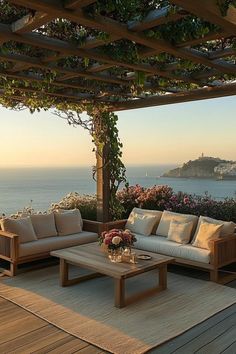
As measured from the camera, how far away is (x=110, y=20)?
2797mm

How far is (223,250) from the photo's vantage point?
5168 mm

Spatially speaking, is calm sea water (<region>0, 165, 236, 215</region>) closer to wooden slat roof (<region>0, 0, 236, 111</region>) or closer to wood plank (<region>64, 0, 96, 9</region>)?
wooden slat roof (<region>0, 0, 236, 111</region>)

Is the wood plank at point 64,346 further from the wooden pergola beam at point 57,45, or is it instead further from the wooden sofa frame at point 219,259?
the wooden pergola beam at point 57,45

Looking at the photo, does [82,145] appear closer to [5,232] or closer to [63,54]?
[5,232]

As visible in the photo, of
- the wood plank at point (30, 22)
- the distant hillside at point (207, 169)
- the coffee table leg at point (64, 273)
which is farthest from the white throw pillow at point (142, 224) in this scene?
the wood plank at point (30, 22)

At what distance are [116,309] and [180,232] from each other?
1972 mm

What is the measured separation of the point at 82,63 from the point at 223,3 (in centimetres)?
236

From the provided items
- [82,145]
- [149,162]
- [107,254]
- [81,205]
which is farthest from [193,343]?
[82,145]

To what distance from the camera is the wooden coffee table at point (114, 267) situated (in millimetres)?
4188

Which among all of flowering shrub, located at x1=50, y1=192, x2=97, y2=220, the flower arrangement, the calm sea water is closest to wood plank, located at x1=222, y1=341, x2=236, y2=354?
the flower arrangement

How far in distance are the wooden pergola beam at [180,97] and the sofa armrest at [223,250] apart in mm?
2146

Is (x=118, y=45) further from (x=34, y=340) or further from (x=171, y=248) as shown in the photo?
(x=171, y=248)

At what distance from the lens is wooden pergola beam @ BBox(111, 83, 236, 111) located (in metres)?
5.35

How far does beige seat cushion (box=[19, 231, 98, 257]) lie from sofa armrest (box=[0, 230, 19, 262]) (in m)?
0.10
